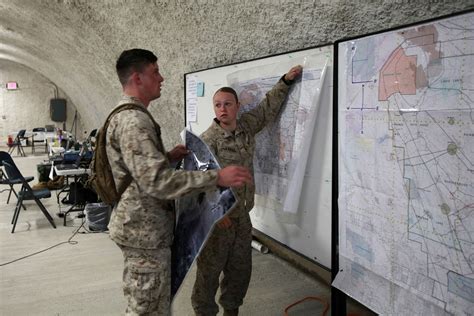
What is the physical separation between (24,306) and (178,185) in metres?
2.01

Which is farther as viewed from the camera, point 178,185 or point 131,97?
point 131,97

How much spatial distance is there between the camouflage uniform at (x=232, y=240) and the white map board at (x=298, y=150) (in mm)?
156

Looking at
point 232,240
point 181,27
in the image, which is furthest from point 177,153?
point 181,27

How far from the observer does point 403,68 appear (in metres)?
1.56

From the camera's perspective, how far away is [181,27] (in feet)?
11.7

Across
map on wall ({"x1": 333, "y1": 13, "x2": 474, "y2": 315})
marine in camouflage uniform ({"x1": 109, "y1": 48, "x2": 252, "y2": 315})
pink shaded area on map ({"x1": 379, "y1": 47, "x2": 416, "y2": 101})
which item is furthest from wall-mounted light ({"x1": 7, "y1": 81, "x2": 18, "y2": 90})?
pink shaded area on map ({"x1": 379, "y1": 47, "x2": 416, "y2": 101})

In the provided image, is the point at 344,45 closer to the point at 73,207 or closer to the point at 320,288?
the point at 320,288

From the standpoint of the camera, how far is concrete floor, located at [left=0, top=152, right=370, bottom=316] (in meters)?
2.66

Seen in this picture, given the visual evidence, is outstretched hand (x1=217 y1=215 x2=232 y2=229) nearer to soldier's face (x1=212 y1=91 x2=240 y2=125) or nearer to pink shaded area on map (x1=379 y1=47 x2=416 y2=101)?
soldier's face (x1=212 y1=91 x2=240 y2=125)

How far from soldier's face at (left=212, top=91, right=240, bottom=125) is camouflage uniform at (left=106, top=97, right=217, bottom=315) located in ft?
2.22

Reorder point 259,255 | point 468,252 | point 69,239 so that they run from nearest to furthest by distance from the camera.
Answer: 1. point 468,252
2. point 259,255
3. point 69,239

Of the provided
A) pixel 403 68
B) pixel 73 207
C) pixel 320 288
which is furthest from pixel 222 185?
pixel 73 207

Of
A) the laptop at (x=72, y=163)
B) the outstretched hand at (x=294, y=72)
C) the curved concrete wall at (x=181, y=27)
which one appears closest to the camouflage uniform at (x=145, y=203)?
the outstretched hand at (x=294, y=72)

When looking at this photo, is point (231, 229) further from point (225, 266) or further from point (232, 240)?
point (225, 266)
